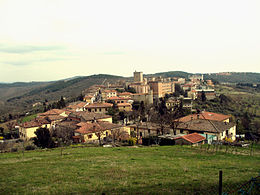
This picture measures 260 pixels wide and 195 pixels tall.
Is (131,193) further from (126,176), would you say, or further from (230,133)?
(230,133)

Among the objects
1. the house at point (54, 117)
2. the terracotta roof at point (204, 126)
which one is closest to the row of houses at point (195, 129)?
the terracotta roof at point (204, 126)

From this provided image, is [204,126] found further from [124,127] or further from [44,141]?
[44,141]

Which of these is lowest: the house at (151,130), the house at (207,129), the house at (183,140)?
the house at (151,130)

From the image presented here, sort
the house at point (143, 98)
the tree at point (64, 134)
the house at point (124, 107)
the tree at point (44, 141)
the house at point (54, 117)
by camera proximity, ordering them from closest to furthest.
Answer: the tree at point (44, 141) < the tree at point (64, 134) < the house at point (54, 117) < the house at point (124, 107) < the house at point (143, 98)

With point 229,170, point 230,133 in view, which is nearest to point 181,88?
point 230,133

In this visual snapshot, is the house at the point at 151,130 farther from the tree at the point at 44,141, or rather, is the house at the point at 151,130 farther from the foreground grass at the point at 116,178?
the foreground grass at the point at 116,178

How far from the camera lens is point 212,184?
8711 millimetres

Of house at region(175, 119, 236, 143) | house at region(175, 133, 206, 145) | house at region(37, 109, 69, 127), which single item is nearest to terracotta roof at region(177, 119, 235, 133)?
house at region(175, 119, 236, 143)

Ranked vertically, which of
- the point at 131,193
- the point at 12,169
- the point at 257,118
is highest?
the point at 131,193

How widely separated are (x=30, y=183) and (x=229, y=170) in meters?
9.71

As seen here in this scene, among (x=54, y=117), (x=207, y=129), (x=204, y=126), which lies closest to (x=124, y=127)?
(x=204, y=126)

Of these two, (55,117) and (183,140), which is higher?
(183,140)

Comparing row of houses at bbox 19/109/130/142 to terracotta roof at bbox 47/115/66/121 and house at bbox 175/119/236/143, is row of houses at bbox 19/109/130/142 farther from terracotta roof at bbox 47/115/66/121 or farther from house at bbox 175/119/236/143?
house at bbox 175/119/236/143

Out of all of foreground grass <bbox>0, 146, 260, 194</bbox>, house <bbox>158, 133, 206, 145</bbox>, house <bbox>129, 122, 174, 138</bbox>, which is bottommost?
house <bbox>129, 122, 174, 138</bbox>
